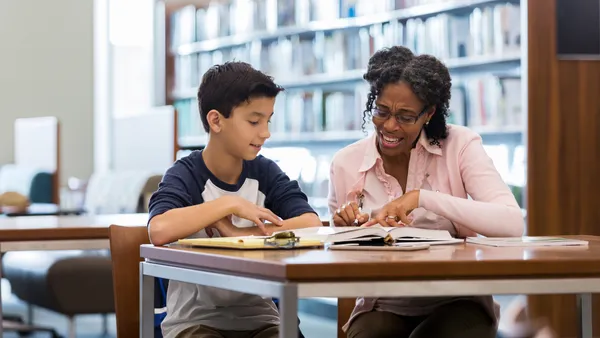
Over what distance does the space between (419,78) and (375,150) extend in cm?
21

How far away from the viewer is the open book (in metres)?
1.58

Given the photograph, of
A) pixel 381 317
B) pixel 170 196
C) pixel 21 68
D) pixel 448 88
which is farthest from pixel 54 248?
pixel 21 68

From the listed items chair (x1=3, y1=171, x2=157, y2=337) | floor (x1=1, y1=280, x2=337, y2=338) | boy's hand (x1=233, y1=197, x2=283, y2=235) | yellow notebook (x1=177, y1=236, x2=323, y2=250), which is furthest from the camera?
floor (x1=1, y1=280, x2=337, y2=338)

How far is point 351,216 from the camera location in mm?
1911

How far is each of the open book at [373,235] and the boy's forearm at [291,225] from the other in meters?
0.12

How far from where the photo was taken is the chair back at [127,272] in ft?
6.27

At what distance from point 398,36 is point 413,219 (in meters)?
3.05

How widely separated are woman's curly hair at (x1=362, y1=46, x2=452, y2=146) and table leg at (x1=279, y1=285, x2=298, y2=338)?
944mm

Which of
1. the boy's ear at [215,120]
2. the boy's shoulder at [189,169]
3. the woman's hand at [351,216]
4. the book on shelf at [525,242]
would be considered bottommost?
the book on shelf at [525,242]

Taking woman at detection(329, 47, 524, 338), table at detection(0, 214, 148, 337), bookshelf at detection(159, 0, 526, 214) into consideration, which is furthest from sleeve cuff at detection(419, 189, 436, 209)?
bookshelf at detection(159, 0, 526, 214)

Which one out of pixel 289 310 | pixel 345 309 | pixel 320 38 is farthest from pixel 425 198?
pixel 320 38

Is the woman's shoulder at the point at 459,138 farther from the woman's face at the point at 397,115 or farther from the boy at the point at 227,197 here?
the boy at the point at 227,197

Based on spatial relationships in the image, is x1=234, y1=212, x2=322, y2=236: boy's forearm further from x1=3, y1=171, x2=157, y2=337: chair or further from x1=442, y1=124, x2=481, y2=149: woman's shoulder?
x1=3, y1=171, x2=157, y2=337: chair

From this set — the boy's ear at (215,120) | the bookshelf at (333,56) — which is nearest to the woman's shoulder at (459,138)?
the boy's ear at (215,120)
